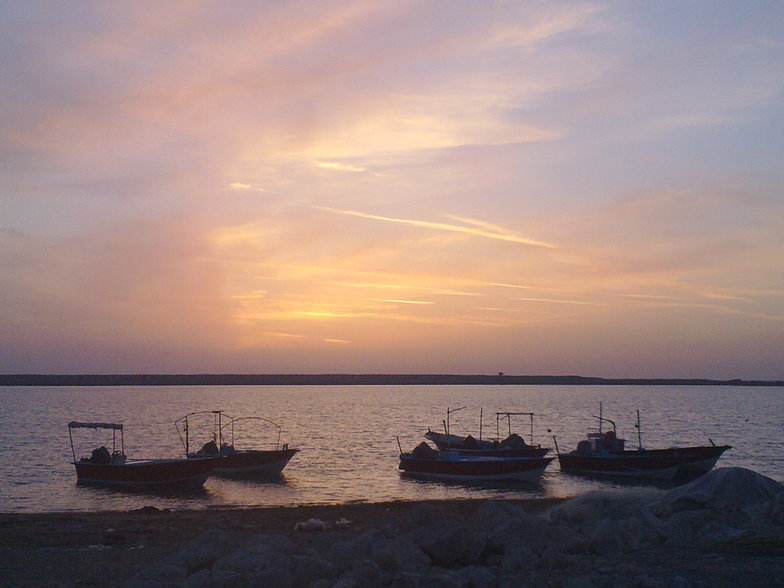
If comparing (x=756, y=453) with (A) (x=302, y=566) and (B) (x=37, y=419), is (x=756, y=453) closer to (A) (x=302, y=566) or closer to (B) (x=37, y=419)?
(A) (x=302, y=566)

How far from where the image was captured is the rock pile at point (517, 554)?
986cm

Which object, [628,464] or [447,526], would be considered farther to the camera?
[628,464]

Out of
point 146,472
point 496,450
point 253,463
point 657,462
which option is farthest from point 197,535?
point 657,462

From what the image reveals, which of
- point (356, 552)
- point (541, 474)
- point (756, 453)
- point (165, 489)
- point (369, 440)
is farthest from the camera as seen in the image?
point (369, 440)

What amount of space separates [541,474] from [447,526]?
1042 inches

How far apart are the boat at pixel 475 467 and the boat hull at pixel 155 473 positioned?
11.0 m

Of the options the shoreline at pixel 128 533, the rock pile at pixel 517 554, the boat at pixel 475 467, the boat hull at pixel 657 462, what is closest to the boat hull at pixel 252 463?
the boat at pixel 475 467

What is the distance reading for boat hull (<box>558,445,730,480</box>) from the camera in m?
38.2

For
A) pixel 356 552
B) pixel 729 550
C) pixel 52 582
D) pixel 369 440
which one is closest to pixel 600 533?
pixel 729 550

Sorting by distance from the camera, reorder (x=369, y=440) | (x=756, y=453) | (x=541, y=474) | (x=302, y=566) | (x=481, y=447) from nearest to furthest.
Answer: (x=302, y=566), (x=541, y=474), (x=481, y=447), (x=756, y=453), (x=369, y=440)

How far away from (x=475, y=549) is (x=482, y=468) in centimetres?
2549

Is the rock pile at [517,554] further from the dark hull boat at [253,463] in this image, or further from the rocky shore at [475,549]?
the dark hull boat at [253,463]

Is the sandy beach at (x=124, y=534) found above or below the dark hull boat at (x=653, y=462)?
above

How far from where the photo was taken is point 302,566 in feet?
32.7
